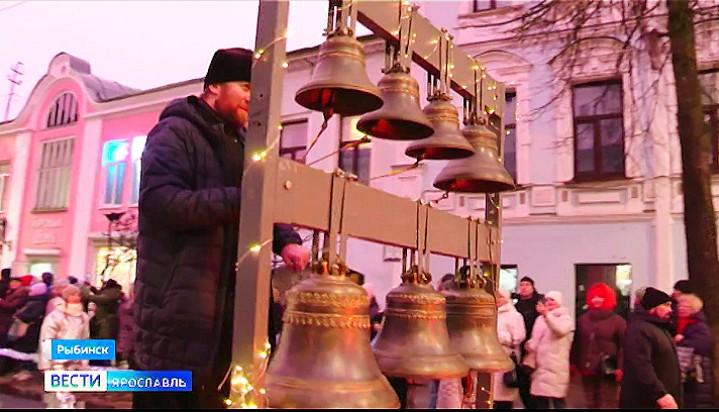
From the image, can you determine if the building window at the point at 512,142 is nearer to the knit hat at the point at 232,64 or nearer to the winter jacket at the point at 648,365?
the winter jacket at the point at 648,365

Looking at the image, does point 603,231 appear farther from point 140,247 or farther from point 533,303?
point 140,247

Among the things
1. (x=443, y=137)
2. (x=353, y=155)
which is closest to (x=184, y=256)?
(x=443, y=137)

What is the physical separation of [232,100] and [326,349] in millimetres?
856

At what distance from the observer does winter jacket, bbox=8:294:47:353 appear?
322 inches

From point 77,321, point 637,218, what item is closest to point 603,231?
point 637,218

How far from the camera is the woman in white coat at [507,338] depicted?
5945mm

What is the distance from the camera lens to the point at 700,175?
6.39m

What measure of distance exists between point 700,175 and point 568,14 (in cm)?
243

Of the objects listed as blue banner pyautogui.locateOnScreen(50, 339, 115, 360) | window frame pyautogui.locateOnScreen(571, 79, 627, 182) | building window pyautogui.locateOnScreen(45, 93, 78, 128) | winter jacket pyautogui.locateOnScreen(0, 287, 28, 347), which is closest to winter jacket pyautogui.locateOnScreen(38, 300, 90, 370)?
winter jacket pyautogui.locateOnScreen(0, 287, 28, 347)

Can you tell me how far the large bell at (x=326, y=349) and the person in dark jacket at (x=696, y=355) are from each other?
4.03 metres

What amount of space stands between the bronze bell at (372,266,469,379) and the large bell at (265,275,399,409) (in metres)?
0.34

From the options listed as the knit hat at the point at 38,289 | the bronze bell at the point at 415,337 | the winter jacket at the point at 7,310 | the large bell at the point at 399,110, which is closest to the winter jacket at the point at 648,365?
the bronze bell at the point at 415,337

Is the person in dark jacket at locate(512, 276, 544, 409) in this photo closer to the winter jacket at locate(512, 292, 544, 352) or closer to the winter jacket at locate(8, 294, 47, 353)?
the winter jacket at locate(512, 292, 544, 352)

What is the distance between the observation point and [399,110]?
2318mm
